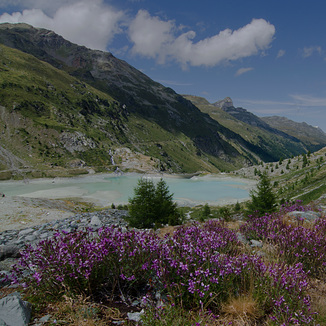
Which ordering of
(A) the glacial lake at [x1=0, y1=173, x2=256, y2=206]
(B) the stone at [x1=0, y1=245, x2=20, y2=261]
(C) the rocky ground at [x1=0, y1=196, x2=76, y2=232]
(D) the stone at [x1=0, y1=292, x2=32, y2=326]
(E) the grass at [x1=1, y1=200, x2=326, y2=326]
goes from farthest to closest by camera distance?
(A) the glacial lake at [x1=0, y1=173, x2=256, y2=206]
(C) the rocky ground at [x1=0, y1=196, x2=76, y2=232]
(B) the stone at [x1=0, y1=245, x2=20, y2=261]
(E) the grass at [x1=1, y1=200, x2=326, y2=326]
(D) the stone at [x1=0, y1=292, x2=32, y2=326]

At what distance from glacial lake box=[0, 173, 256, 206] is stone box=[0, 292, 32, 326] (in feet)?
171

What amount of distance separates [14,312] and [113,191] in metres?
81.4

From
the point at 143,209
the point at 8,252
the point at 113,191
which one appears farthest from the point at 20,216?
the point at 113,191

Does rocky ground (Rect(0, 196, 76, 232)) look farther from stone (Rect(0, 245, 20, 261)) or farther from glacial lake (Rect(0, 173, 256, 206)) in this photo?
glacial lake (Rect(0, 173, 256, 206))

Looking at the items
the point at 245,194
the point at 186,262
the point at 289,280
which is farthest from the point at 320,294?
the point at 245,194

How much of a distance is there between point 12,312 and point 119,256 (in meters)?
1.84

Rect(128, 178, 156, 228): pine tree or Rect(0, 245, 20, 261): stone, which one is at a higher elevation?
Rect(0, 245, 20, 261): stone

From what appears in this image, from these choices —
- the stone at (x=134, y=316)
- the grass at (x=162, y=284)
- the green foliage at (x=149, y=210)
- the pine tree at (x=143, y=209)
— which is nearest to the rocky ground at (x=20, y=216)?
the pine tree at (x=143, y=209)

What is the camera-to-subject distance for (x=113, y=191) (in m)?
82.4

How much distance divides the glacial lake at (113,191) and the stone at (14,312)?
5210 cm

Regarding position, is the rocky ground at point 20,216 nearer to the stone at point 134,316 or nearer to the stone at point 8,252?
the stone at point 8,252

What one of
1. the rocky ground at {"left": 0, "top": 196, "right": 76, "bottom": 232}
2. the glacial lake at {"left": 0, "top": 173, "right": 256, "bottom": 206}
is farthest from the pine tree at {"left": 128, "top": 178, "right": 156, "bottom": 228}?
the glacial lake at {"left": 0, "top": 173, "right": 256, "bottom": 206}

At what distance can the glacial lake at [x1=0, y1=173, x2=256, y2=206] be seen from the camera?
2653 inches

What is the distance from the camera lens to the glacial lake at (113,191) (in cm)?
6738
